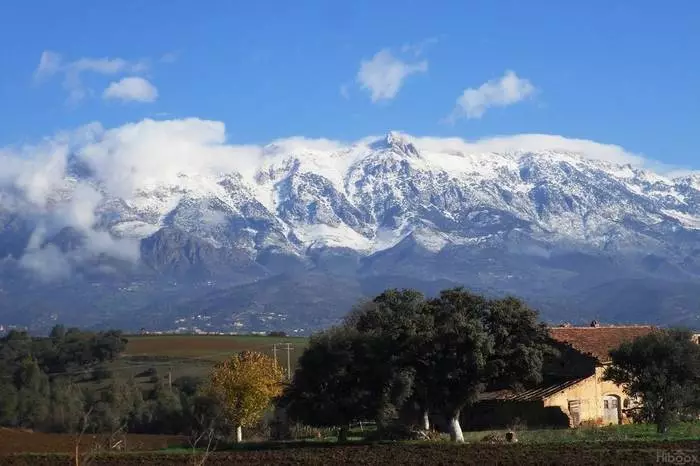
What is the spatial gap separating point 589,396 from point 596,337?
7.43 metres

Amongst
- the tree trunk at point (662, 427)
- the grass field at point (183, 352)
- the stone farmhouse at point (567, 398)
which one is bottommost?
the tree trunk at point (662, 427)

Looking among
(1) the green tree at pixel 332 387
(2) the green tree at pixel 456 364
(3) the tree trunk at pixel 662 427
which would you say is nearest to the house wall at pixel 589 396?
(3) the tree trunk at pixel 662 427

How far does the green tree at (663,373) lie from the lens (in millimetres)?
53656

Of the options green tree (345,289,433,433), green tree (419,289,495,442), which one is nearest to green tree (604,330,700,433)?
green tree (419,289,495,442)

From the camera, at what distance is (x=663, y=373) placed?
178ft

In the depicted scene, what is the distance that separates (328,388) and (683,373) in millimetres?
18939

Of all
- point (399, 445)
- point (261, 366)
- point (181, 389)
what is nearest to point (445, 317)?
point (399, 445)

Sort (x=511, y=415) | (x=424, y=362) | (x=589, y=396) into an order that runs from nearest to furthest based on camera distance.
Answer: (x=424, y=362) < (x=511, y=415) < (x=589, y=396)

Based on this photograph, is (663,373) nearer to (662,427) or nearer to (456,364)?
(662,427)

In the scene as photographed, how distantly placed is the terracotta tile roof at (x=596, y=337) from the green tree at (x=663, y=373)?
9.89 m

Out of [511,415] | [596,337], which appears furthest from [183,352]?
[511,415]

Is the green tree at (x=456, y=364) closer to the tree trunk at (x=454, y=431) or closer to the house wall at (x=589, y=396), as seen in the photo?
the tree trunk at (x=454, y=431)

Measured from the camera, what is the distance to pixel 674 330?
57.0m

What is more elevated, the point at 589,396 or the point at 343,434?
the point at 589,396
